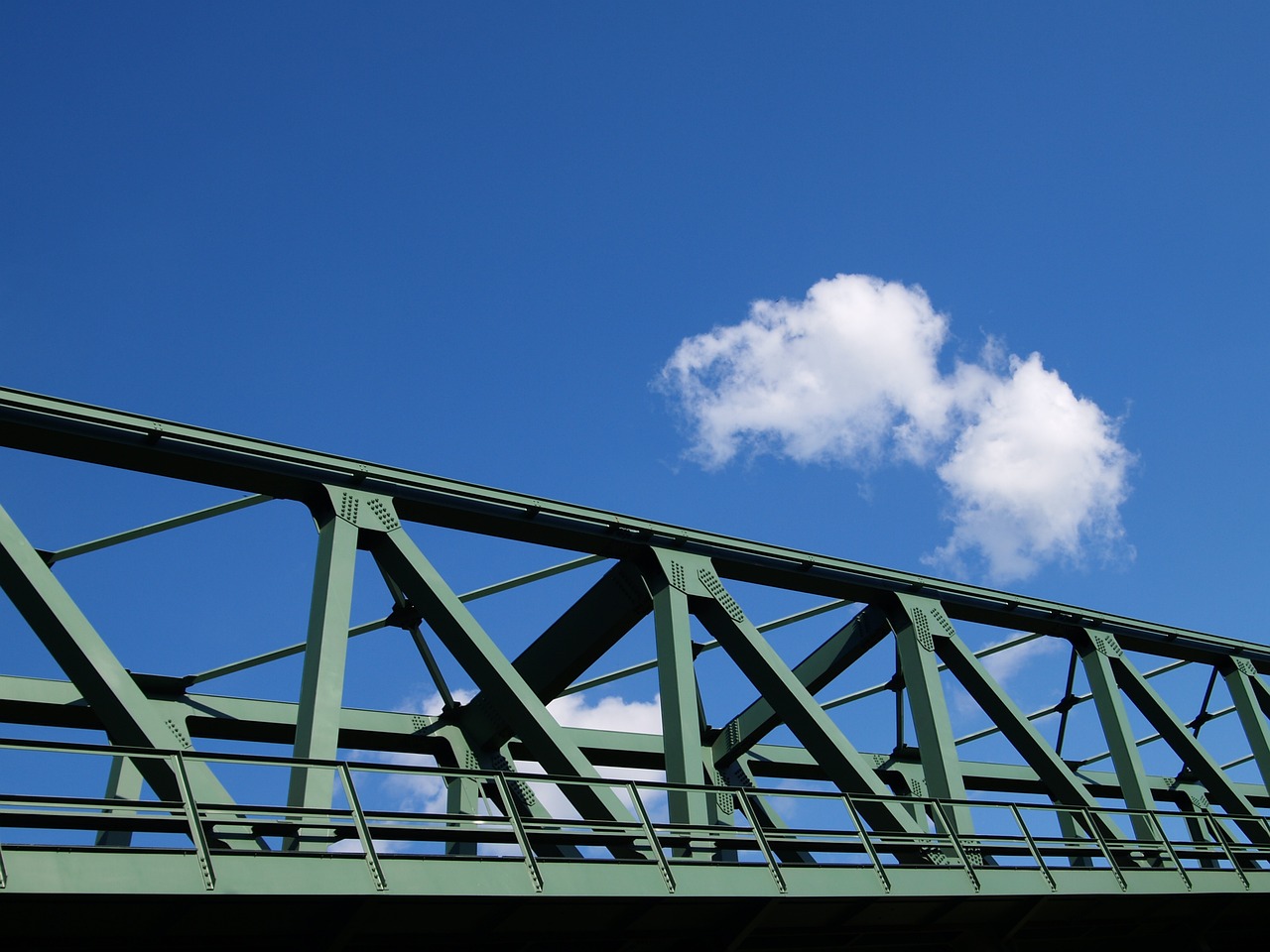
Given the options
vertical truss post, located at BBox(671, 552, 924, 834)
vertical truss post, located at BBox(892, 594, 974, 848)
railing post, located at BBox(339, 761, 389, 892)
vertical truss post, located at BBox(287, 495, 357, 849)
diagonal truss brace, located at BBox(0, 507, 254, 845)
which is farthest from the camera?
vertical truss post, located at BBox(892, 594, 974, 848)

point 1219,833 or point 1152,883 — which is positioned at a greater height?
point 1219,833

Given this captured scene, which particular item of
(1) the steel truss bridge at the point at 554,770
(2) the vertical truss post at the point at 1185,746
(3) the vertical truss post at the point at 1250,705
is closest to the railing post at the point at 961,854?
(1) the steel truss bridge at the point at 554,770

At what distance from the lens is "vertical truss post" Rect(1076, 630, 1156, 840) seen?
21.2 metres

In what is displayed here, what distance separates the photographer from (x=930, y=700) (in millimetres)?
19094

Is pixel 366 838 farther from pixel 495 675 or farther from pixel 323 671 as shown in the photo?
pixel 495 675

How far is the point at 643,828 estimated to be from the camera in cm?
1318

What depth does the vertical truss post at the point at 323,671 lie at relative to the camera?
40.5 feet

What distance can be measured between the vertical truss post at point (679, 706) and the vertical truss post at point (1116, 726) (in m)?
8.25

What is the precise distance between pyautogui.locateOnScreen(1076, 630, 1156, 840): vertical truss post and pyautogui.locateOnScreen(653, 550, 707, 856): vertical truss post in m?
8.25

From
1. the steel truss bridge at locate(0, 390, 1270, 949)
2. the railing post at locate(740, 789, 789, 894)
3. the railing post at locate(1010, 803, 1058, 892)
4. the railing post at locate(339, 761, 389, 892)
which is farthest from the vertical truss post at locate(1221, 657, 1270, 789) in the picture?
the railing post at locate(339, 761, 389, 892)

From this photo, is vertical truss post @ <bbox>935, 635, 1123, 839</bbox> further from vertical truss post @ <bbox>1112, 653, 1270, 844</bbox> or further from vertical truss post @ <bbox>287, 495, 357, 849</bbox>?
vertical truss post @ <bbox>287, 495, 357, 849</bbox>
